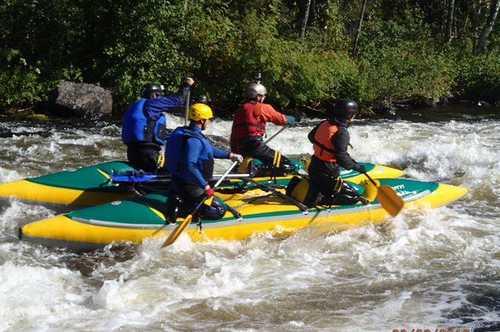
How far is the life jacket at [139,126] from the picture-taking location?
295 inches

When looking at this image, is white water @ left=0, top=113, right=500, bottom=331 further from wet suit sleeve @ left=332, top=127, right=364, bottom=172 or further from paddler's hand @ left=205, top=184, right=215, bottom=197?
wet suit sleeve @ left=332, top=127, right=364, bottom=172

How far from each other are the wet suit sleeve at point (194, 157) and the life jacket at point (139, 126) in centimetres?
172

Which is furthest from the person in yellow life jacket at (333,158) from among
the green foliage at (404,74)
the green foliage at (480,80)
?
the green foliage at (480,80)

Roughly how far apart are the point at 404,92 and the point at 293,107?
3395 mm

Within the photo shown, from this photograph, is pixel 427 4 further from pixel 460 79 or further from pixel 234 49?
pixel 234 49

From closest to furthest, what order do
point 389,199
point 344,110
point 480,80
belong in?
point 344,110 → point 389,199 → point 480,80

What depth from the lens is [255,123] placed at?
7.94 m

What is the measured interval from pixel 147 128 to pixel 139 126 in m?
0.10

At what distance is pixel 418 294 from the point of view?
18.4 feet

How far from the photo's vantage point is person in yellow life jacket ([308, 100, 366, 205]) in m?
6.53

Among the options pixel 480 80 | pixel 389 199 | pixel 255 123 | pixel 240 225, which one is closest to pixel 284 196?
pixel 240 225

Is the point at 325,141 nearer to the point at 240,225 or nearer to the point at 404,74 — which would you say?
the point at 240,225

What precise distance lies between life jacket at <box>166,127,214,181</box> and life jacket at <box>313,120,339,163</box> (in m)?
1.24

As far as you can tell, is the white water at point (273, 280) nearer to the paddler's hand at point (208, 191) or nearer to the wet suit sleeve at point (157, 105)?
the paddler's hand at point (208, 191)
